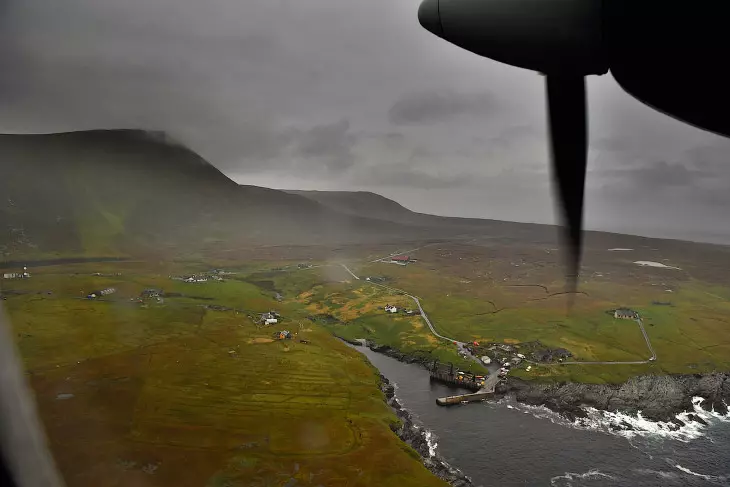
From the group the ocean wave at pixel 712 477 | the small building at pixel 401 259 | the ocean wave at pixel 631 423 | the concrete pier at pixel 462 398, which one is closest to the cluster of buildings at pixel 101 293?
the concrete pier at pixel 462 398

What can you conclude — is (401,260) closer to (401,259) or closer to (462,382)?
(401,259)

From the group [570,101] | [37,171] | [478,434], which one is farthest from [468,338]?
[37,171]

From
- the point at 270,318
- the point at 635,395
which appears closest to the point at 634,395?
the point at 635,395

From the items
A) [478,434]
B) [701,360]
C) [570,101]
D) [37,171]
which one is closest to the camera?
[570,101]

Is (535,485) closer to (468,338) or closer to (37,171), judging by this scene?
(468,338)

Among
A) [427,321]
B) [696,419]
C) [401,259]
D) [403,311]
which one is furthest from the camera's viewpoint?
[401,259]

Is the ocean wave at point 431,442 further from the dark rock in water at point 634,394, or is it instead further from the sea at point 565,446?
the dark rock in water at point 634,394
